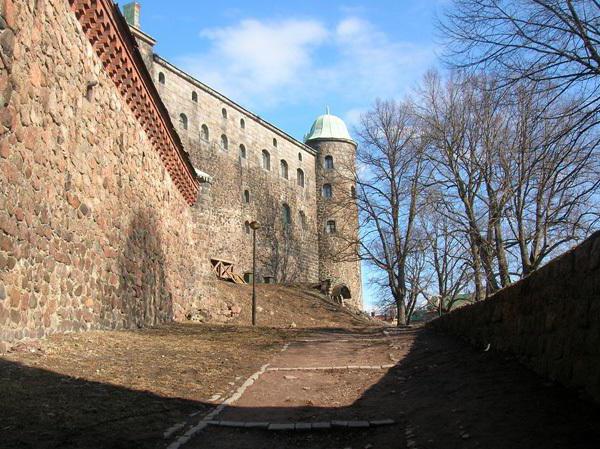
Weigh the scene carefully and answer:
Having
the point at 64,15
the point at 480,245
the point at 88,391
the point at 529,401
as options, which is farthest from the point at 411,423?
the point at 480,245

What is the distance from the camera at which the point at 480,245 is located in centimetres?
1878

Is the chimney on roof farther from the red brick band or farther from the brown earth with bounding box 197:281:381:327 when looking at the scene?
the red brick band

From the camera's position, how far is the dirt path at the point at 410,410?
12.2 ft

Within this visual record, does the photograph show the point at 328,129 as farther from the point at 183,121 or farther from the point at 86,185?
the point at 86,185

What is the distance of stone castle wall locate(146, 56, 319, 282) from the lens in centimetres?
3322

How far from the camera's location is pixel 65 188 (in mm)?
7516

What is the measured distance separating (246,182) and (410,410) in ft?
110

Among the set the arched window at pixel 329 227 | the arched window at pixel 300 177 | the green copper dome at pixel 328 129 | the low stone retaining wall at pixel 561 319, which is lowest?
the low stone retaining wall at pixel 561 319

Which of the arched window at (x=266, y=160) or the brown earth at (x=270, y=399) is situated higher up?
the arched window at (x=266, y=160)

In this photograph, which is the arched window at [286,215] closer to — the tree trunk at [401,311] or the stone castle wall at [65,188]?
the tree trunk at [401,311]

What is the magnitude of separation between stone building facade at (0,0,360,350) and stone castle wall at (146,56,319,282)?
14757 mm

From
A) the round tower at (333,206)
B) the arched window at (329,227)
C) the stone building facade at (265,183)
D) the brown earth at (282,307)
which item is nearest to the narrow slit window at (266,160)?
the stone building facade at (265,183)

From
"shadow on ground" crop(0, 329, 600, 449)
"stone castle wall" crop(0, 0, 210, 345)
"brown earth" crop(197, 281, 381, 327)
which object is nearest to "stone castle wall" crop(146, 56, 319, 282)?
"brown earth" crop(197, 281, 381, 327)

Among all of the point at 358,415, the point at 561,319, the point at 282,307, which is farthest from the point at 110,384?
the point at 282,307
